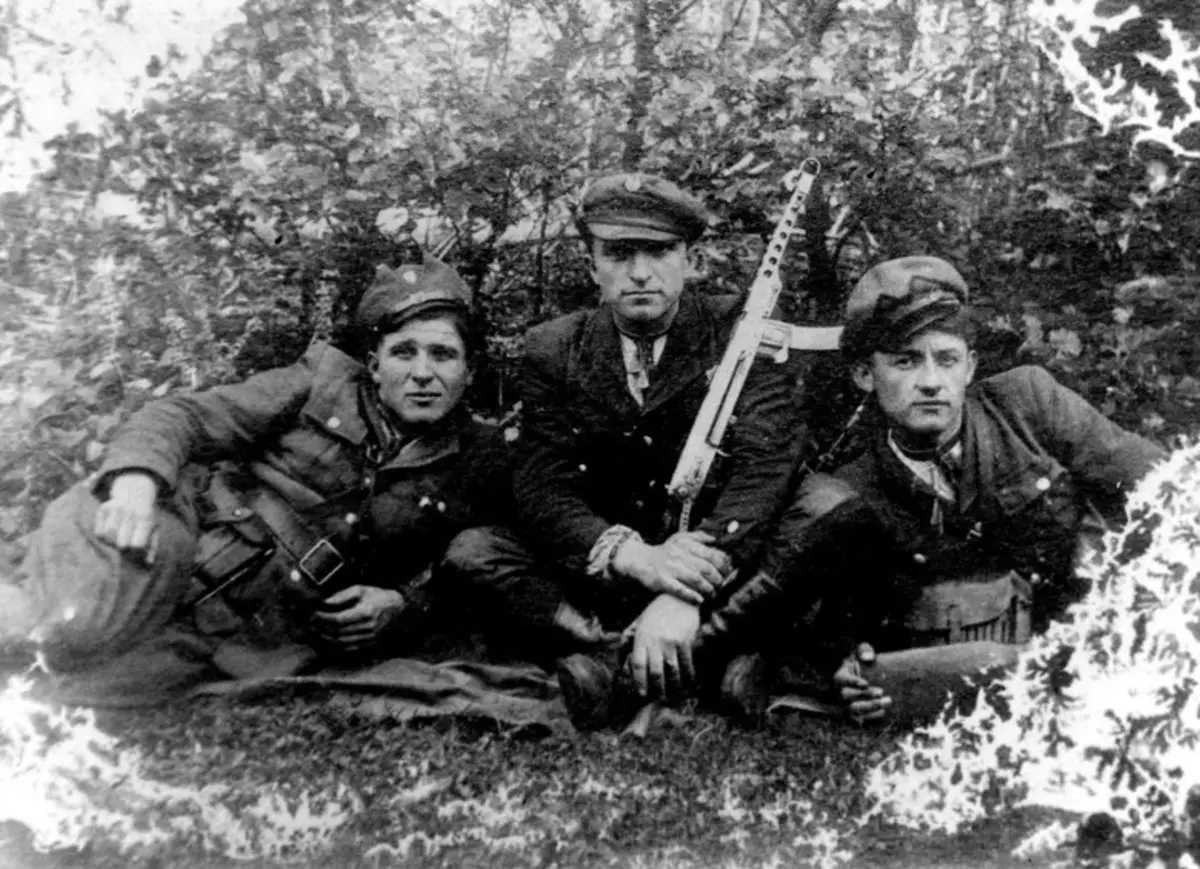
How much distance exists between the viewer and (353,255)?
13.1 ft

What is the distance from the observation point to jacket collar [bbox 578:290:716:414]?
381 centimetres

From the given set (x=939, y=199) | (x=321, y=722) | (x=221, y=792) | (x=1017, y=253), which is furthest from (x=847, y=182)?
(x=221, y=792)

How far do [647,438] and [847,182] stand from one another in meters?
1.07

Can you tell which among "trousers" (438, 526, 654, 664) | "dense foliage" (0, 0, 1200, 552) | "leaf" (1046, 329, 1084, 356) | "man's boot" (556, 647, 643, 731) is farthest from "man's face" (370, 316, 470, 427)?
"leaf" (1046, 329, 1084, 356)

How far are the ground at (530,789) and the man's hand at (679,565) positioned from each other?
41 cm

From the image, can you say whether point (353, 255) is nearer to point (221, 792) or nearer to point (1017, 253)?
point (221, 792)

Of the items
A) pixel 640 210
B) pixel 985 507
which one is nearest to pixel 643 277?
pixel 640 210

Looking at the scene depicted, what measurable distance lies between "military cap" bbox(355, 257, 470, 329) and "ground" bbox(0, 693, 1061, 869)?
1248mm

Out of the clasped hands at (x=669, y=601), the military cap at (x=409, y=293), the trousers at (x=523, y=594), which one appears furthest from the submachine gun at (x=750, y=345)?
the military cap at (x=409, y=293)

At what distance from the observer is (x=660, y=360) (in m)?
3.83

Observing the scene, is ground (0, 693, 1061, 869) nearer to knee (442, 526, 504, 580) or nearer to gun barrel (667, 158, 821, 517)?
knee (442, 526, 504, 580)

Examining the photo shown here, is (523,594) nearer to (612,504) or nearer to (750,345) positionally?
(612,504)

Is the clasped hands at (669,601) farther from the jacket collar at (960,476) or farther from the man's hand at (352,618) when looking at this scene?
the man's hand at (352,618)

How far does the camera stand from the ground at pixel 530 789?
3.66 m
